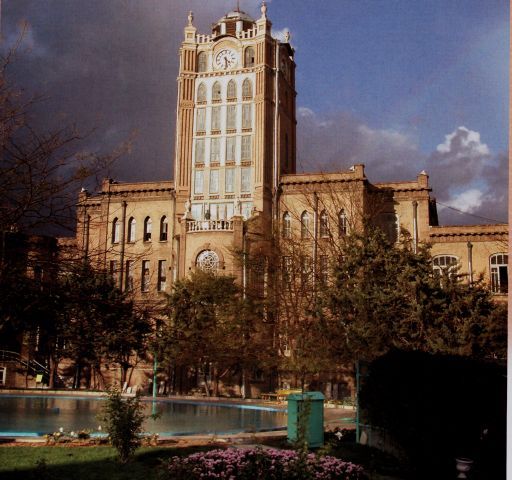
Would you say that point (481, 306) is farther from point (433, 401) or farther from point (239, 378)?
point (239, 378)

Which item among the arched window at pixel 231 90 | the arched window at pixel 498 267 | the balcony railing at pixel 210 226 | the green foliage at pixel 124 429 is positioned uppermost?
the arched window at pixel 231 90

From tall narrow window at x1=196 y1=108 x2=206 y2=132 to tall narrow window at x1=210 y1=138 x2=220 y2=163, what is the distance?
1.20 m

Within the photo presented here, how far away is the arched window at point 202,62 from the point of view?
4822 centimetres

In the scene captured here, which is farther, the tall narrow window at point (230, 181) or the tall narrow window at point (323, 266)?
the tall narrow window at point (230, 181)

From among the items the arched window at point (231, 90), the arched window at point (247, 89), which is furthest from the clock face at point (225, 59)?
the arched window at point (247, 89)

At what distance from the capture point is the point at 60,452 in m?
13.2

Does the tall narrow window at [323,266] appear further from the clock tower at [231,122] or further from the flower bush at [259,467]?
the flower bush at [259,467]

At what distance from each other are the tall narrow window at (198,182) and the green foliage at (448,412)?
1382 inches

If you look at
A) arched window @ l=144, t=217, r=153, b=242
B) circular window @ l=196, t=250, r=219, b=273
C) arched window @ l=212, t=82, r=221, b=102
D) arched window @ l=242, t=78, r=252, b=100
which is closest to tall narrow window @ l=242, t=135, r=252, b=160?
arched window @ l=242, t=78, r=252, b=100

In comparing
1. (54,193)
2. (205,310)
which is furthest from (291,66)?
(54,193)

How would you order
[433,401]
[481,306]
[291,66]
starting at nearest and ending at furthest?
1. [433,401]
2. [481,306]
3. [291,66]

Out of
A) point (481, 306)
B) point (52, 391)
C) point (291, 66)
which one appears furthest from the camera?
point (291, 66)

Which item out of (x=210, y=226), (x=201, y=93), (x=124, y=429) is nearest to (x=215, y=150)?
(x=201, y=93)

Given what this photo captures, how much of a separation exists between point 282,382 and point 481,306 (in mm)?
17222
